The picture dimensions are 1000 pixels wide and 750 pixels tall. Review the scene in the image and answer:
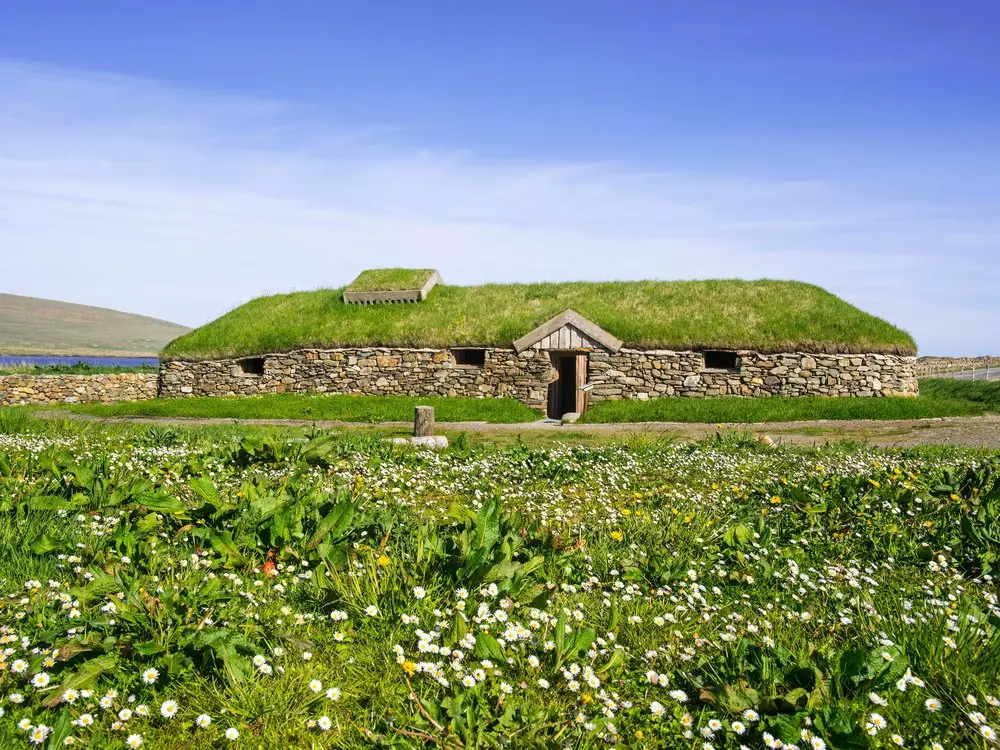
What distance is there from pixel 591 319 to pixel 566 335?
53.0 inches

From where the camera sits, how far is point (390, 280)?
99.7ft

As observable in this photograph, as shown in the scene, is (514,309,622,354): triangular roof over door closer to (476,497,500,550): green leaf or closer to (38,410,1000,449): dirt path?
(38,410,1000,449): dirt path

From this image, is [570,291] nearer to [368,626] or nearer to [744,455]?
[744,455]

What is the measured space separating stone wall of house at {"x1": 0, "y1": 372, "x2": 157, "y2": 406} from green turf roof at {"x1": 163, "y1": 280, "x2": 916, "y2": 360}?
5.20m

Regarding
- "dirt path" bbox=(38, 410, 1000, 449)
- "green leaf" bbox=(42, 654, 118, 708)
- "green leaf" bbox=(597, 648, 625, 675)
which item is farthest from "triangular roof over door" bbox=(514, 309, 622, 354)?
"green leaf" bbox=(42, 654, 118, 708)

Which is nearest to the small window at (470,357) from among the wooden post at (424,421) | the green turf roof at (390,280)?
the green turf roof at (390,280)

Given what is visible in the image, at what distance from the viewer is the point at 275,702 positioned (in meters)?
3.32

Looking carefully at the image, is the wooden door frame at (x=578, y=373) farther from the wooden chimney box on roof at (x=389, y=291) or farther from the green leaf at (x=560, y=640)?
the green leaf at (x=560, y=640)

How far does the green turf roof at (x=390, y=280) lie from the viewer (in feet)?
97.4

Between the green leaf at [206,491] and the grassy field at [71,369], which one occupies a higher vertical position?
the green leaf at [206,491]

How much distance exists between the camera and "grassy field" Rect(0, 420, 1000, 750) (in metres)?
3.22

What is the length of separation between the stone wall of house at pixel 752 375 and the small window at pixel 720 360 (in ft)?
1.87

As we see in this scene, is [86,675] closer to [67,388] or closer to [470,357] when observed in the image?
[470,357]

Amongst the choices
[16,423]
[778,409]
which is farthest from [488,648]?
[778,409]
